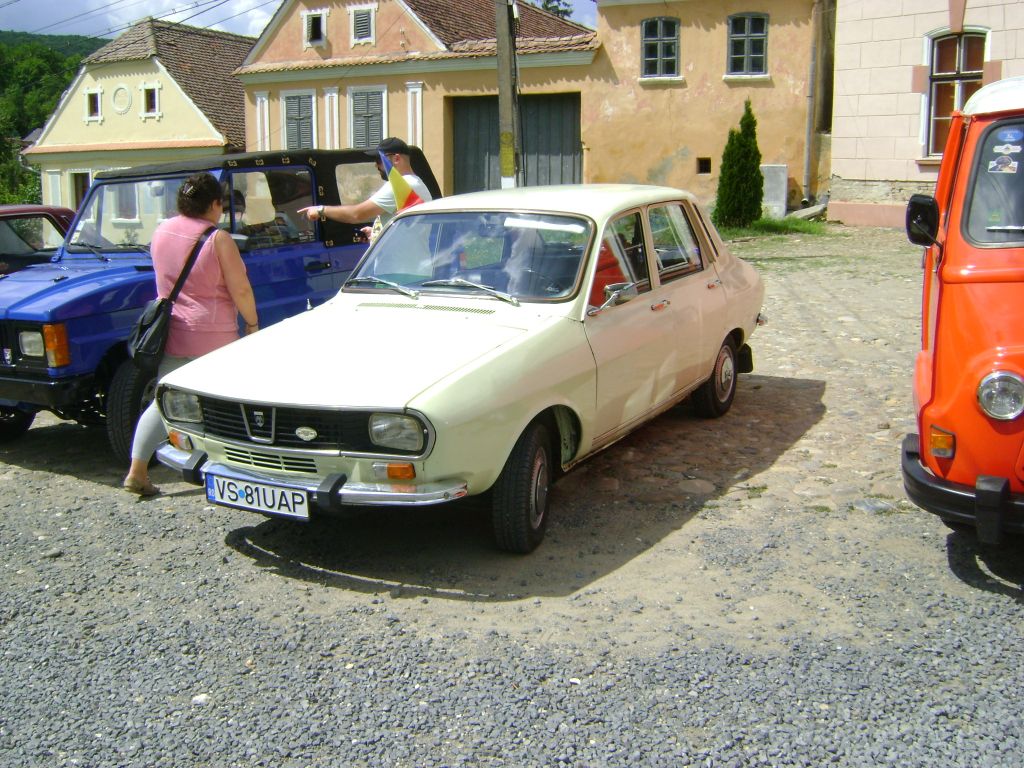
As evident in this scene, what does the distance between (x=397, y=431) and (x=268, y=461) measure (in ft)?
2.34

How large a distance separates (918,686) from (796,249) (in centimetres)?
1440

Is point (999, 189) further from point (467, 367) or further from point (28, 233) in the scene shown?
point (28, 233)

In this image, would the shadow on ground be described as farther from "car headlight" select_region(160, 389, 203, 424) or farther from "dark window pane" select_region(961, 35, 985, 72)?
"dark window pane" select_region(961, 35, 985, 72)

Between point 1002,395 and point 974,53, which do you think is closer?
point 1002,395

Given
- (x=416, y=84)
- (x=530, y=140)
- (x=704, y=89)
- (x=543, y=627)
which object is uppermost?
(x=416, y=84)

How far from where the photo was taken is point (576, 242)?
18.6ft

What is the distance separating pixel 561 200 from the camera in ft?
19.7

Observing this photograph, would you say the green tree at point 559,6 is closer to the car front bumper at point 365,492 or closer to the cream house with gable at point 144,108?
the cream house with gable at point 144,108

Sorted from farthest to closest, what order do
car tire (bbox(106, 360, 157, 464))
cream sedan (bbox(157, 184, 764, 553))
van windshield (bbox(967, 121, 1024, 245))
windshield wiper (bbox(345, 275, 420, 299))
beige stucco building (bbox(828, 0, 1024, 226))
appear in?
beige stucco building (bbox(828, 0, 1024, 226)), car tire (bbox(106, 360, 157, 464)), windshield wiper (bbox(345, 275, 420, 299)), van windshield (bbox(967, 121, 1024, 245)), cream sedan (bbox(157, 184, 764, 553))

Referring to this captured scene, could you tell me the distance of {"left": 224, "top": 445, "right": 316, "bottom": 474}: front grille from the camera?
4652 mm

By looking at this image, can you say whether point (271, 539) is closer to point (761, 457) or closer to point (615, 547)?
point (615, 547)

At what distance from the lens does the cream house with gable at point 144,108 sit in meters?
35.7

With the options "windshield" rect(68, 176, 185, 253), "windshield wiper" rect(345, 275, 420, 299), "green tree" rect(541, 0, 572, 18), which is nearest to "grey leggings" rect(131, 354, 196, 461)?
"windshield wiper" rect(345, 275, 420, 299)

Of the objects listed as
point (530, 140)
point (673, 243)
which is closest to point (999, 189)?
point (673, 243)
